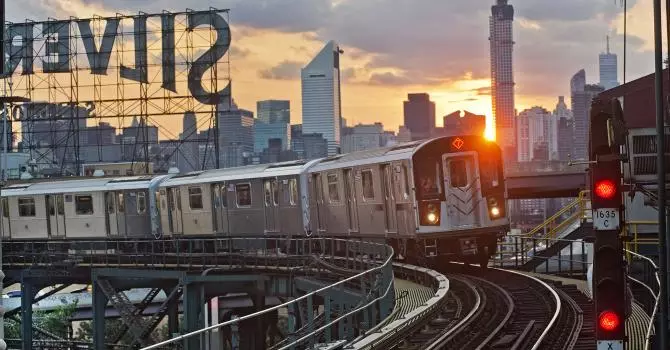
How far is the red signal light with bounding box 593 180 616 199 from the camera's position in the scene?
9.66m

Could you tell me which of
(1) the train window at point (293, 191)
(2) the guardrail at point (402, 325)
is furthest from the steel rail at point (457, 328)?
(1) the train window at point (293, 191)

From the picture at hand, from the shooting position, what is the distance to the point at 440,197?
29016 millimetres

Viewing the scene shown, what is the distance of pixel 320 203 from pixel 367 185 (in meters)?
4.76

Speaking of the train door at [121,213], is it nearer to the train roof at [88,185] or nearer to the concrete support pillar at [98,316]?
the train roof at [88,185]

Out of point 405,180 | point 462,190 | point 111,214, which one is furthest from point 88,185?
point 462,190

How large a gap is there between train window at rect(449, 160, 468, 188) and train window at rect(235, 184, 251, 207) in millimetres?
13584

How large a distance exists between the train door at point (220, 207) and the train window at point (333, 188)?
315 inches

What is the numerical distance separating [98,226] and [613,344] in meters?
42.4

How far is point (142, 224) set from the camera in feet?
160

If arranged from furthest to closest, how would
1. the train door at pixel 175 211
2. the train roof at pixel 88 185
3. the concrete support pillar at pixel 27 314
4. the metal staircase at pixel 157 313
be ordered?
1. the train roof at pixel 88 185
2. the train door at pixel 175 211
3. the concrete support pillar at pixel 27 314
4. the metal staircase at pixel 157 313

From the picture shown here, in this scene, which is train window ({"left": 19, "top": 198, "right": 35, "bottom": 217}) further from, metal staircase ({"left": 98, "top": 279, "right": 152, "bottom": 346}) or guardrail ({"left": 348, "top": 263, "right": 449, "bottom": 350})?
guardrail ({"left": 348, "top": 263, "right": 449, "bottom": 350})

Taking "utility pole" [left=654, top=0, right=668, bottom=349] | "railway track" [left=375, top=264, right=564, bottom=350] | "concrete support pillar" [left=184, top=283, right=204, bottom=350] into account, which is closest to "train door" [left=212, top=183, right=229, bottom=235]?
"concrete support pillar" [left=184, top=283, right=204, bottom=350]

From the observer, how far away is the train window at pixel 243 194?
41.5 m

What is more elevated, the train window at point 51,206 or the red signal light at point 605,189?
the red signal light at point 605,189
